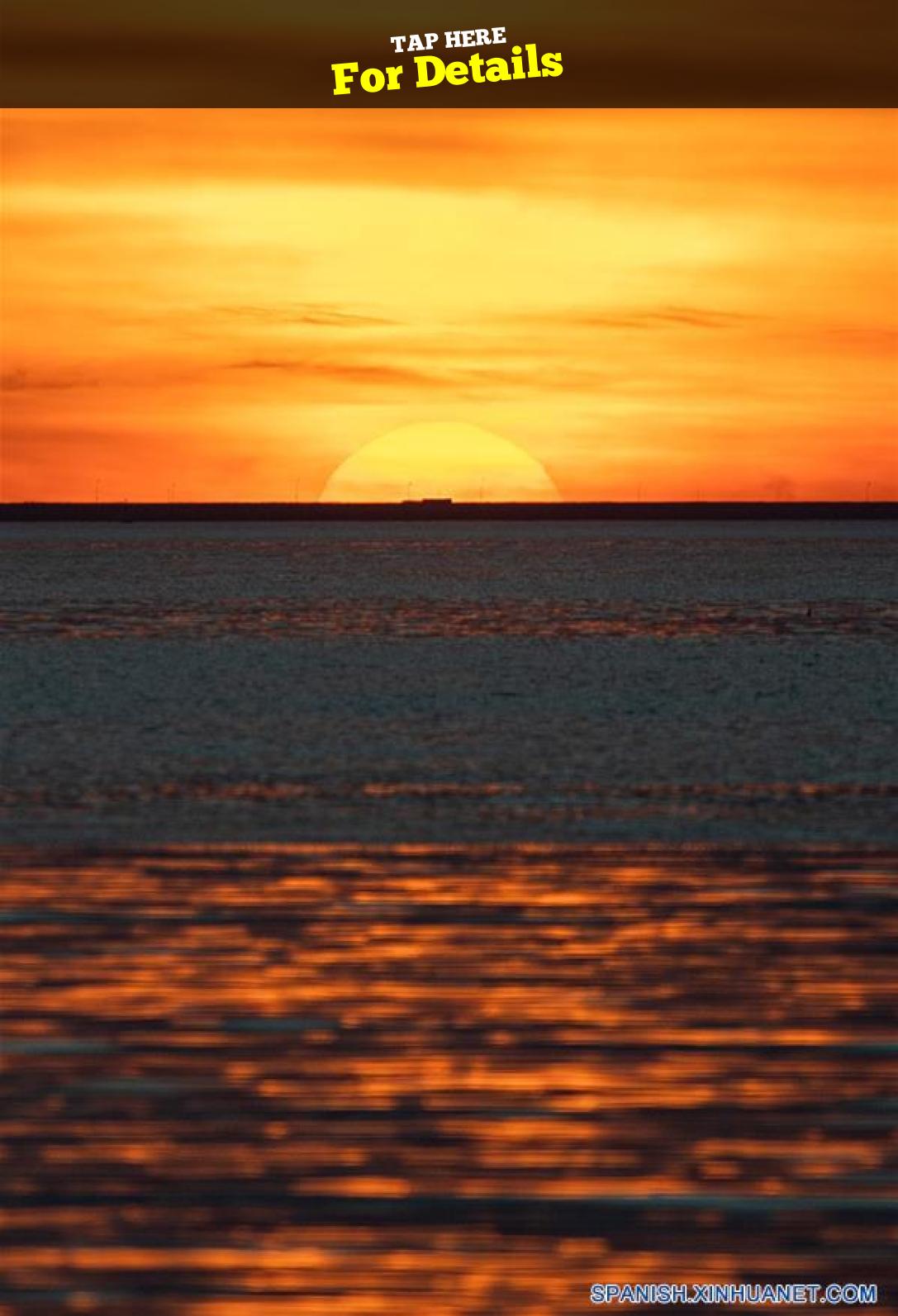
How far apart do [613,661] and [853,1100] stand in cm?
3920

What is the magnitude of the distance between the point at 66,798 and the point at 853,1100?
579 inches

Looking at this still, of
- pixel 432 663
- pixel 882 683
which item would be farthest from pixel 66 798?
pixel 432 663

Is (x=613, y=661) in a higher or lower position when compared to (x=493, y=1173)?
higher

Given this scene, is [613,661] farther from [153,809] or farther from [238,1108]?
[238,1108]

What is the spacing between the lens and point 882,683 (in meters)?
44.9

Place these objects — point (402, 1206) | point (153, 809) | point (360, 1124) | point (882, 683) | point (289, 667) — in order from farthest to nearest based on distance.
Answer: point (289, 667) → point (882, 683) → point (153, 809) → point (360, 1124) → point (402, 1206)

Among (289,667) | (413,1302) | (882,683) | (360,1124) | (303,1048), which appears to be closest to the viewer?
(413,1302)

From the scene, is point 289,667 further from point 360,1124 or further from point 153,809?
point 360,1124

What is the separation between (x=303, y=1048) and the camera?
1361 centimetres

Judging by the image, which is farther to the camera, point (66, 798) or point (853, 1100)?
point (66, 798)

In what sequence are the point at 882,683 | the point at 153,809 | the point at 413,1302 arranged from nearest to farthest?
the point at 413,1302, the point at 153,809, the point at 882,683

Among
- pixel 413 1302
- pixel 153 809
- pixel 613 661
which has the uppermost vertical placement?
pixel 613 661

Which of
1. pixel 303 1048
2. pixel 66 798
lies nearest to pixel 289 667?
pixel 66 798

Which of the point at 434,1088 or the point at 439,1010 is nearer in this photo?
the point at 434,1088
